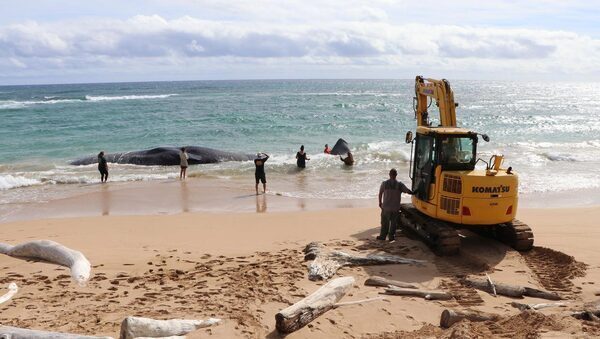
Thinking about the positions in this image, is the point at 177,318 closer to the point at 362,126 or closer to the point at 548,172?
the point at 548,172

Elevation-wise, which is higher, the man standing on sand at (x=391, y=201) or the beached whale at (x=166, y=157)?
the man standing on sand at (x=391, y=201)

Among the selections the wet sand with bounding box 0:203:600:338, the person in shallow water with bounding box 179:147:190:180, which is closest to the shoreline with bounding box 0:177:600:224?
the person in shallow water with bounding box 179:147:190:180

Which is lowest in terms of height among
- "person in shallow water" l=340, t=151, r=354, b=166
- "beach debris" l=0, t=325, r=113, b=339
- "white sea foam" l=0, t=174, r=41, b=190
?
"white sea foam" l=0, t=174, r=41, b=190

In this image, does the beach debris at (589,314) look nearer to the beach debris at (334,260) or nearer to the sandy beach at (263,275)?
the sandy beach at (263,275)

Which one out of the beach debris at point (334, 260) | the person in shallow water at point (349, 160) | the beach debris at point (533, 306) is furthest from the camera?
the person in shallow water at point (349, 160)

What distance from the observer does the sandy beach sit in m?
6.79

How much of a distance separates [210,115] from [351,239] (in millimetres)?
37717

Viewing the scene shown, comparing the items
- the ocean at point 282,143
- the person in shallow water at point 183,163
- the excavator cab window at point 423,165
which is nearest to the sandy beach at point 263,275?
the excavator cab window at point 423,165

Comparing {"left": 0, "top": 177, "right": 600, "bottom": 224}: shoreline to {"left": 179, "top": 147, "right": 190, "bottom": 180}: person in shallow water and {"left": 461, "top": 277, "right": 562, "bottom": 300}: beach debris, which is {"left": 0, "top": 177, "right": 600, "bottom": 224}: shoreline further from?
{"left": 461, "top": 277, "right": 562, "bottom": 300}: beach debris

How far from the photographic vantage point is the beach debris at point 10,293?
24.9 ft

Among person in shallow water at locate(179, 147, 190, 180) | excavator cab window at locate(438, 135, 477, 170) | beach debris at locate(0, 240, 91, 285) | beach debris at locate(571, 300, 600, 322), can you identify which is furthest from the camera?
person in shallow water at locate(179, 147, 190, 180)

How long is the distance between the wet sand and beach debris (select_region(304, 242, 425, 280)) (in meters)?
0.17

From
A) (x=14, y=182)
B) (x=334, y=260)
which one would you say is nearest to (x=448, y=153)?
(x=334, y=260)

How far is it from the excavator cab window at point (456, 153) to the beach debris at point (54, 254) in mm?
6276
